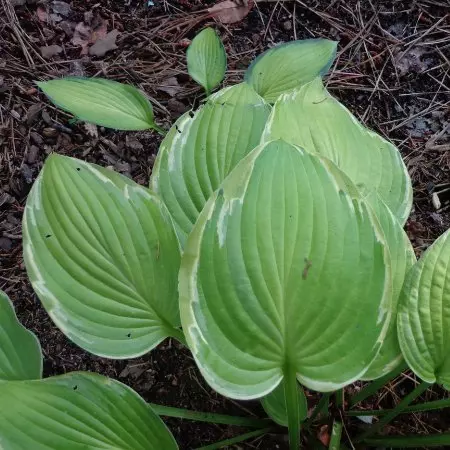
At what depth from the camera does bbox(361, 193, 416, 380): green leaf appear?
32.4 inches

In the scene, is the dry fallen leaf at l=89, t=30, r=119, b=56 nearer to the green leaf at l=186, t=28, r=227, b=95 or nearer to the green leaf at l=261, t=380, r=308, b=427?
the green leaf at l=186, t=28, r=227, b=95

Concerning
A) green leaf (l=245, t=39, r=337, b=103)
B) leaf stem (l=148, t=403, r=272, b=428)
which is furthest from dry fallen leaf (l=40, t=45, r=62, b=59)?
leaf stem (l=148, t=403, r=272, b=428)

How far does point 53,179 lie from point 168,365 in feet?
1.77

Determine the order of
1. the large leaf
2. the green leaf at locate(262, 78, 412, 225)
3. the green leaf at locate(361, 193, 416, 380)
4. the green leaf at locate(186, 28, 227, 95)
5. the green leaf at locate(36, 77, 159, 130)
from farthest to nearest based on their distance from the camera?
the green leaf at locate(186, 28, 227, 95) → the green leaf at locate(36, 77, 159, 130) → the green leaf at locate(262, 78, 412, 225) → the green leaf at locate(361, 193, 416, 380) → the large leaf

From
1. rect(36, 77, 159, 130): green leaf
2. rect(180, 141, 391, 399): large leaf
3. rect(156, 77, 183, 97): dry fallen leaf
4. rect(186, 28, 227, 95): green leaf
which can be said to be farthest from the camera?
rect(156, 77, 183, 97): dry fallen leaf

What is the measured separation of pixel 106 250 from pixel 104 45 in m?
0.92

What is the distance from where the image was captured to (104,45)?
1.58 m

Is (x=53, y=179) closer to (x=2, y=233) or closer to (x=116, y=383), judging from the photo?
(x=116, y=383)

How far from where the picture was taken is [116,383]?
829mm

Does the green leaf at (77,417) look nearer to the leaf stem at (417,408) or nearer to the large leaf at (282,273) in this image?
the large leaf at (282,273)

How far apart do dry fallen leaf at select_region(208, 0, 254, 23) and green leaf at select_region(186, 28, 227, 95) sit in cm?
28

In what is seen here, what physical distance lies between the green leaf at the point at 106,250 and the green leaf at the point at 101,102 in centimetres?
41

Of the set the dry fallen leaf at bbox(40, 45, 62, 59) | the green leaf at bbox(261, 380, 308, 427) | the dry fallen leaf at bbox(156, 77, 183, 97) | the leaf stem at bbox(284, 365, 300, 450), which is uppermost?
the dry fallen leaf at bbox(40, 45, 62, 59)

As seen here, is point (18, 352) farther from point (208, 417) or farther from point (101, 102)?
point (101, 102)
